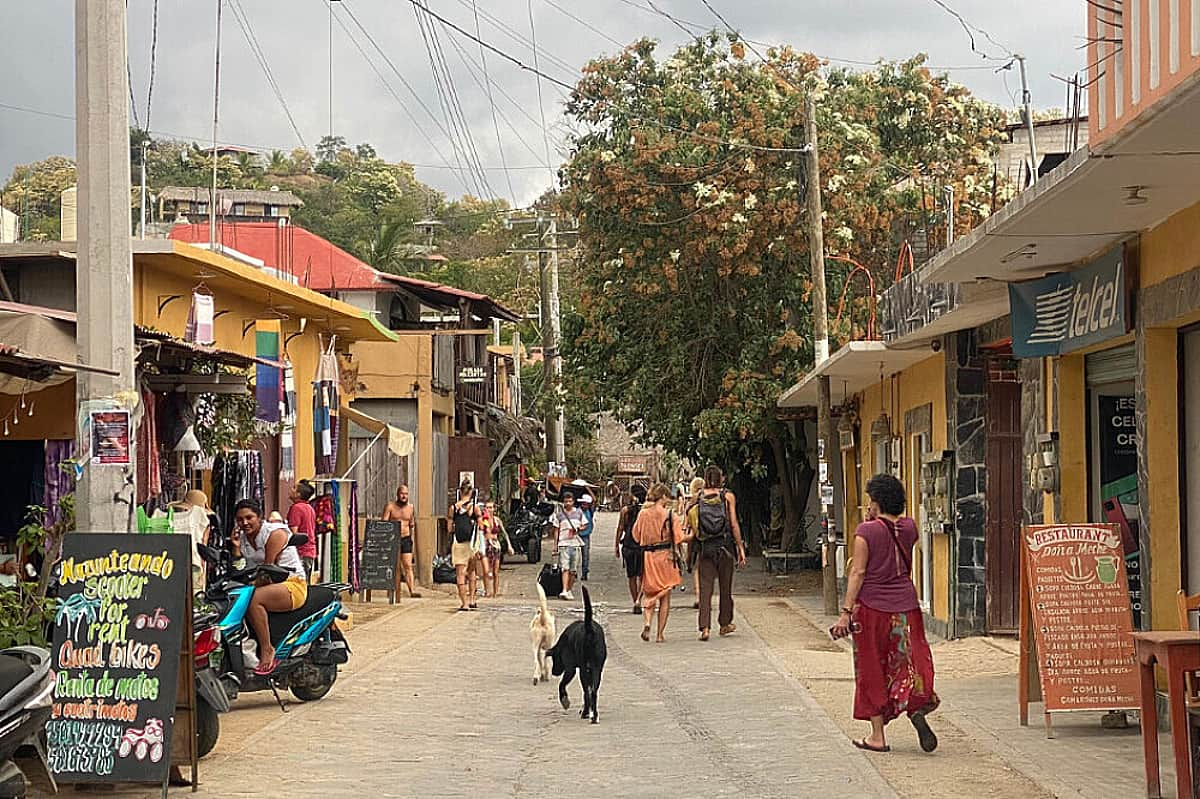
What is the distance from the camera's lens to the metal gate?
29453 millimetres

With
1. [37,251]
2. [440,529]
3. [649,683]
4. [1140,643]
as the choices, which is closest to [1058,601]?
[1140,643]

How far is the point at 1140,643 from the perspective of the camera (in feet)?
26.3

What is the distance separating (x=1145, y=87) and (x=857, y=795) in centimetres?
405

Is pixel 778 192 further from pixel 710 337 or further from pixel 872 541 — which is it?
pixel 872 541

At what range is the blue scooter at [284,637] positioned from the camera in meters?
11.6

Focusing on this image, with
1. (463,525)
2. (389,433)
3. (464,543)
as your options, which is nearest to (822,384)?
(463,525)

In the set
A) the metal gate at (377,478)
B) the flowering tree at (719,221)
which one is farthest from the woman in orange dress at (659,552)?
the metal gate at (377,478)

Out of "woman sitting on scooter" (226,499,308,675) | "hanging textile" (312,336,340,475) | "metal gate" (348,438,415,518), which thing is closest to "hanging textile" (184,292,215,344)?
"woman sitting on scooter" (226,499,308,675)

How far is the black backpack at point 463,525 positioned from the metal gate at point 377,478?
7078mm

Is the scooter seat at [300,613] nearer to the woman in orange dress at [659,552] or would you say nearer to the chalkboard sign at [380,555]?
the woman in orange dress at [659,552]

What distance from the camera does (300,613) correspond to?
12.2 m

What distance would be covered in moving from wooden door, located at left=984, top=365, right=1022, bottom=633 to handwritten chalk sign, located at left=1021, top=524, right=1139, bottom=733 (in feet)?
21.0

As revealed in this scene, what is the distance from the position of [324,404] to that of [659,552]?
674cm

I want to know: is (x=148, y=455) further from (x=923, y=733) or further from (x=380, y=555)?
(x=380, y=555)
